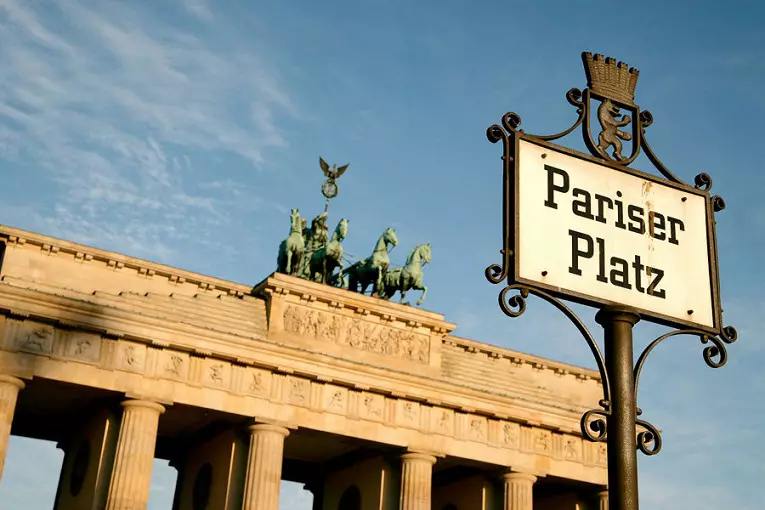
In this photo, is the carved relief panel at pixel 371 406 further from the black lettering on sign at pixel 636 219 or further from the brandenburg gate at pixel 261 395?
the black lettering on sign at pixel 636 219

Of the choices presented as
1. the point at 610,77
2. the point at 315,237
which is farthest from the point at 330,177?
the point at 610,77

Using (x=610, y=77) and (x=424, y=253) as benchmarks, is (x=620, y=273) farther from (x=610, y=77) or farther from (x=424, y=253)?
(x=424, y=253)

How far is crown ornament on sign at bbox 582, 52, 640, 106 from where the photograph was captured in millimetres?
5547

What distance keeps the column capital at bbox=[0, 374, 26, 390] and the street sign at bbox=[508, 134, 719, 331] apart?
3213cm

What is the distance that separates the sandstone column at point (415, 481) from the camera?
3991 centimetres

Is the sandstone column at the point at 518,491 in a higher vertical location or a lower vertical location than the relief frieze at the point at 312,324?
lower

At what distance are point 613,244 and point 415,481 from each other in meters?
35.7

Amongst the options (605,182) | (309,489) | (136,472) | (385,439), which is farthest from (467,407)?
(605,182)

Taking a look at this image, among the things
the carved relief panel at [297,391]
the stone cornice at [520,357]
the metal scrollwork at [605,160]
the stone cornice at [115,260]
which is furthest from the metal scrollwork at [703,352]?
the stone cornice at [520,357]

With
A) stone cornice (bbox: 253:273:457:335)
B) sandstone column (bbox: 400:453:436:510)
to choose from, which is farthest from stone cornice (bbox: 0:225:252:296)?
sandstone column (bbox: 400:453:436:510)

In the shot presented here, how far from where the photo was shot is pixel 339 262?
44406 mm

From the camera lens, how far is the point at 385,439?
3981 centimetres

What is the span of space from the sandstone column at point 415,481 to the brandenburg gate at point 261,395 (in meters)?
0.07

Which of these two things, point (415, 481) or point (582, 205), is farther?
point (415, 481)
